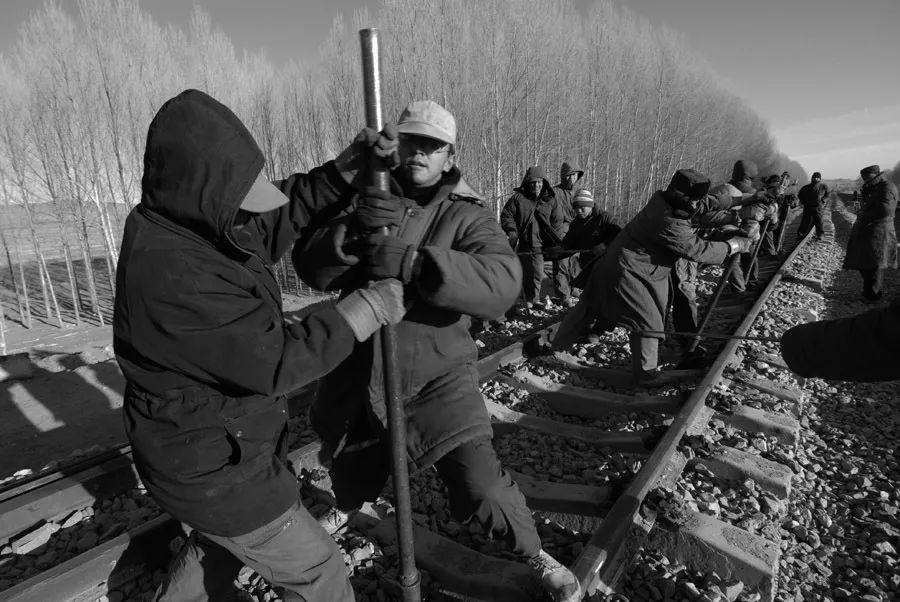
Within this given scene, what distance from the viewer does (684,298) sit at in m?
6.10

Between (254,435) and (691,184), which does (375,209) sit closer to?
(254,435)

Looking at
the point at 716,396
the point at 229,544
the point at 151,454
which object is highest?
the point at 151,454

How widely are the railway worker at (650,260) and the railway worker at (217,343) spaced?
3.64 meters

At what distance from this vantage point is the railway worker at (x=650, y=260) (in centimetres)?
478

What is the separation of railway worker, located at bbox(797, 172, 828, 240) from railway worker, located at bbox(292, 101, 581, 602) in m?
16.5

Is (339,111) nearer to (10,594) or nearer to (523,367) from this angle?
(523,367)

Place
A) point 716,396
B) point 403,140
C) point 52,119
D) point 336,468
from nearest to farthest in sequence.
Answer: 1. point 403,140
2. point 336,468
3. point 716,396
4. point 52,119

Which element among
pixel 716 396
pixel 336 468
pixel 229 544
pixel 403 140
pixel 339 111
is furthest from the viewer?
pixel 339 111

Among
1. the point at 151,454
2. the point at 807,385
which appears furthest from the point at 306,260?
the point at 807,385

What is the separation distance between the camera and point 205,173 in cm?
154

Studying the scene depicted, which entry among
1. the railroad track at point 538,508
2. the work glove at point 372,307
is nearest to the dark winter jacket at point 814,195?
the railroad track at point 538,508

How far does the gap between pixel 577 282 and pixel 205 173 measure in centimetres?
600

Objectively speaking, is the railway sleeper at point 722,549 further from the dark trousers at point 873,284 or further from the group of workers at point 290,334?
the dark trousers at point 873,284

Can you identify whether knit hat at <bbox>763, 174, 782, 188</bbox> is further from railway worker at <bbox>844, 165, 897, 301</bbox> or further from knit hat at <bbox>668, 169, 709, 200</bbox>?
knit hat at <bbox>668, 169, 709, 200</bbox>
